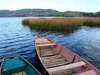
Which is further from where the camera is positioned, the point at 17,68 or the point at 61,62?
the point at 61,62

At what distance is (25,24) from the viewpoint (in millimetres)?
41250

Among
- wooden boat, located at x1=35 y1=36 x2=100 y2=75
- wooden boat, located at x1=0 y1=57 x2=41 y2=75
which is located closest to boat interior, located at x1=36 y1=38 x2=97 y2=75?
wooden boat, located at x1=35 y1=36 x2=100 y2=75

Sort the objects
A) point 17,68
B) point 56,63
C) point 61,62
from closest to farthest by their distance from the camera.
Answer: point 17,68 < point 56,63 < point 61,62

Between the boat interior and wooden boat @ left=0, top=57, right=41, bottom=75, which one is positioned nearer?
the boat interior

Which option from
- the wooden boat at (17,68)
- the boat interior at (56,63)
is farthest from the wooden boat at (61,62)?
the wooden boat at (17,68)

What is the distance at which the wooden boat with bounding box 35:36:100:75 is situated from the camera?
30.9ft

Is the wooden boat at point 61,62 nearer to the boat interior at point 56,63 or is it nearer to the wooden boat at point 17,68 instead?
the boat interior at point 56,63

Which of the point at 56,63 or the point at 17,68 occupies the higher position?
the point at 17,68

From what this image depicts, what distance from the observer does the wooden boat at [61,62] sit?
9414 millimetres

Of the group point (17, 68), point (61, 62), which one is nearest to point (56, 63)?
point (61, 62)

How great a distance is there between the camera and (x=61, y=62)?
12.0m

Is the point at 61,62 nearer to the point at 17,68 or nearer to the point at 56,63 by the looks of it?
the point at 56,63

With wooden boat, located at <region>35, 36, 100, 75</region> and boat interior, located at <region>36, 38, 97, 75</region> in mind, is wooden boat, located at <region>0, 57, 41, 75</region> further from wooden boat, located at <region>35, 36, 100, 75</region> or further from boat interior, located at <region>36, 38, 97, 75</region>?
boat interior, located at <region>36, 38, 97, 75</region>

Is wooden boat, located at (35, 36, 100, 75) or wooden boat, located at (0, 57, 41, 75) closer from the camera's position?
wooden boat, located at (35, 36, 100, 75)
